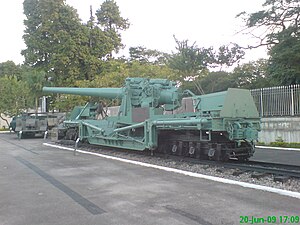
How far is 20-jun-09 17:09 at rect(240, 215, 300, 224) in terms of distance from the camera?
4699mm

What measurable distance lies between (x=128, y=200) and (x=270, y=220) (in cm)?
226

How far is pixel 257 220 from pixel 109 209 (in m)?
2.11

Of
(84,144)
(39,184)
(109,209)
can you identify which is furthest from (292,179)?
(84,144)

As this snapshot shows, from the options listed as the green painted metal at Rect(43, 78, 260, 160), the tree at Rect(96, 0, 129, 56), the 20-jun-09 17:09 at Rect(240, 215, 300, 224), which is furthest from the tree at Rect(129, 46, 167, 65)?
the 20-jun-09 17:09 at Rect(240, 215, 300, 224)

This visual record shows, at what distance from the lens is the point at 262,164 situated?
30.8ft

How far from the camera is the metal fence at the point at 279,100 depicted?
15.3m

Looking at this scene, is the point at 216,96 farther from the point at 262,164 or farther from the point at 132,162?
the point at 132,162

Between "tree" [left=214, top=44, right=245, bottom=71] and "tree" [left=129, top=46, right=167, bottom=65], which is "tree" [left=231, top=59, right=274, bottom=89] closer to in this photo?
"tree" [left=214, top=44, right=245, bottom=71]

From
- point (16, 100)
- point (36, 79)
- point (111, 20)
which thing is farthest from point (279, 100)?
point (16, 100)

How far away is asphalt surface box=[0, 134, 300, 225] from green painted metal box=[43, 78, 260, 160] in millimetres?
1694

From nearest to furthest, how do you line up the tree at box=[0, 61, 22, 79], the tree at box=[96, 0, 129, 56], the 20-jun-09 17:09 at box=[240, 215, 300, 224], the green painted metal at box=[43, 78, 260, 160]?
the 20-jun-09 17:09 at box=[240, 215, 300, 224]
the green painted metal at box=[43, 78, 260, 160]
the tree at box=[96, 0, 129, 56]
the tree at box=[0, 61, 22, 79]

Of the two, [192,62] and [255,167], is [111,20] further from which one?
[255,167]

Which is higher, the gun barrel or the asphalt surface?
the gun barrel

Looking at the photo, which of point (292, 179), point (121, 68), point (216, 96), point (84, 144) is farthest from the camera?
point (121, 68)
